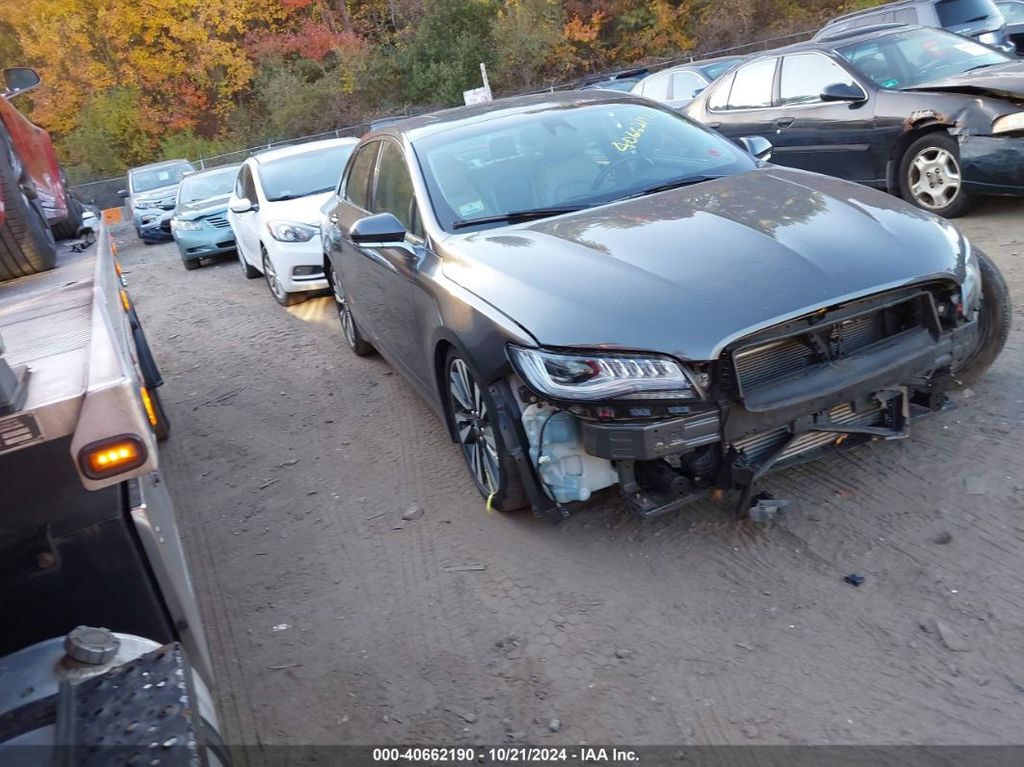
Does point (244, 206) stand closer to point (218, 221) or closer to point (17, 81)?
point (17, 81)

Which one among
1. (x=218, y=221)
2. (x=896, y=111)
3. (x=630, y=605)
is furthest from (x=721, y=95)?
(x=218, y=221)

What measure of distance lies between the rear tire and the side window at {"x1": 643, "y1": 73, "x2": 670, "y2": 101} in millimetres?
11215

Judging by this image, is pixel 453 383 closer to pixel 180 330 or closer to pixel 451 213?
pixel 451 213

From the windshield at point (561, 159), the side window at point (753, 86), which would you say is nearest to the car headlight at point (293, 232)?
the windshield at point (561, 159)

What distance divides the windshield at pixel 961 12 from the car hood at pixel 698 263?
8.21 metres

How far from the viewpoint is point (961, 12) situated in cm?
1098

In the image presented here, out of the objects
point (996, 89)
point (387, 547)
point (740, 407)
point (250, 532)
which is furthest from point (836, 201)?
point (996, 89)

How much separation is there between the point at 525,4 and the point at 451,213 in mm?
33460

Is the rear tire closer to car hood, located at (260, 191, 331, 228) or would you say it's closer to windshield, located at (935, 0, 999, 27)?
car hood, located at (260, 191, 331, 228)

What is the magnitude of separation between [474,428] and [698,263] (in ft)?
4.40

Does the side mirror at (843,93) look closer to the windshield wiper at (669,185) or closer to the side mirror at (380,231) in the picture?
the windshield wiper at (669,185)

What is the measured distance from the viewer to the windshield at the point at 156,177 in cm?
2151

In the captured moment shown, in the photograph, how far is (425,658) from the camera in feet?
11.1

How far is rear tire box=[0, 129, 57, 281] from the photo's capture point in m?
4.65
